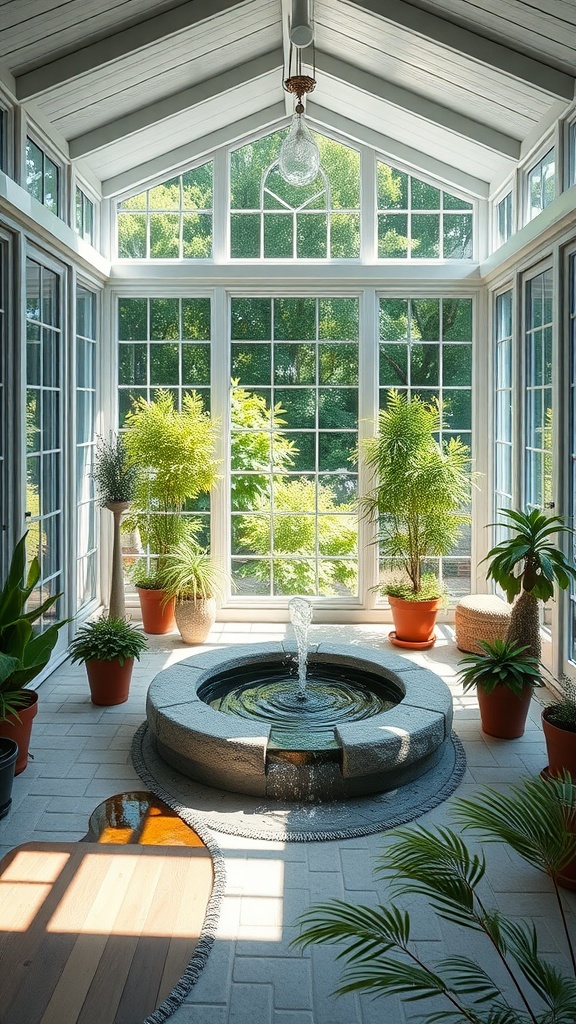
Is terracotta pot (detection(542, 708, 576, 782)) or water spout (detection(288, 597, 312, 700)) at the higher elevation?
water spout (detection(288, 597, 312, 700))

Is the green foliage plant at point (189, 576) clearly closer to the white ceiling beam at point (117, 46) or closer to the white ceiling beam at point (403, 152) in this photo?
the white ceiling beam at point (117, 46)

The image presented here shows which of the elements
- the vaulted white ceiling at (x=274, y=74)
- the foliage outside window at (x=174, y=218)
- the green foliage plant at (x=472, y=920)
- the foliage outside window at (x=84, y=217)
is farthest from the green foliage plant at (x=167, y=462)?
the green foliage plant at (x=472, y=920)

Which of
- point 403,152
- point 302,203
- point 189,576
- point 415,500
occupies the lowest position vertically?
point 189,576

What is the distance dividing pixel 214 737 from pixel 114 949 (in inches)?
46.8

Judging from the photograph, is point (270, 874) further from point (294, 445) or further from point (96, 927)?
point (294, 445)

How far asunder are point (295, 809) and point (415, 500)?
3.21 metres

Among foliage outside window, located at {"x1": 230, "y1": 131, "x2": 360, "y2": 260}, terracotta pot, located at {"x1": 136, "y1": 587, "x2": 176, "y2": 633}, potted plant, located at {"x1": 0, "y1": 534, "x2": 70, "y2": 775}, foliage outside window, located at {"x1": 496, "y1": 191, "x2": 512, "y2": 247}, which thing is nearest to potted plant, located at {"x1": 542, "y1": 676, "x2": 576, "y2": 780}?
potted plant, located at {"x1": 0, "y1": 534, "x2": 70, "y2": 775}

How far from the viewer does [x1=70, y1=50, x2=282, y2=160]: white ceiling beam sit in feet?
19.5

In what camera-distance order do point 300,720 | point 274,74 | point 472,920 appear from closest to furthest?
point 472,920
point 300,720
point 274,74

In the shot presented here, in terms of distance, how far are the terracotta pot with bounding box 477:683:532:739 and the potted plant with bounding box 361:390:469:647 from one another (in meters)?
1.79

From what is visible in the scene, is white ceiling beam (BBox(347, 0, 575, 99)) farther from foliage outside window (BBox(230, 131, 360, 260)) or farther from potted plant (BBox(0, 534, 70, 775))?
potted plant (BBox(0, 534, 70, 775))

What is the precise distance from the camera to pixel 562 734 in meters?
3.52

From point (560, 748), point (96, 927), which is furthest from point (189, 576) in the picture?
point (96, 927)

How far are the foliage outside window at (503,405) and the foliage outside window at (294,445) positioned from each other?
1.17 m
